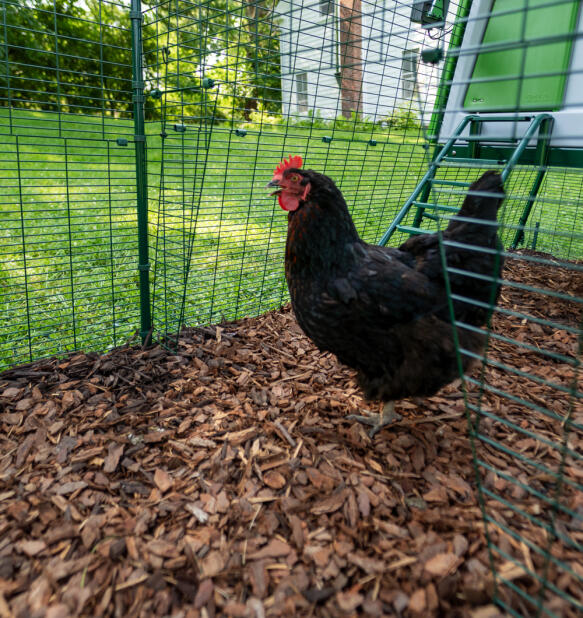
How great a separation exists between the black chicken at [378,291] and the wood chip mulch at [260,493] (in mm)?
350

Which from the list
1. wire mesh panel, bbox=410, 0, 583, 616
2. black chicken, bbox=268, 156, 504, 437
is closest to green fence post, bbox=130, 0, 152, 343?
black chicken, bbox=268, 156, 504, 437

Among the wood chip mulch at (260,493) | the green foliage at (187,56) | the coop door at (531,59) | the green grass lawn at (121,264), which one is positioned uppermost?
the coop door at (531,59)

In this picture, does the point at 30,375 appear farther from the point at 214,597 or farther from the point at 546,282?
the point at 546,282

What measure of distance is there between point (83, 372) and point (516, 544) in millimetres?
2632

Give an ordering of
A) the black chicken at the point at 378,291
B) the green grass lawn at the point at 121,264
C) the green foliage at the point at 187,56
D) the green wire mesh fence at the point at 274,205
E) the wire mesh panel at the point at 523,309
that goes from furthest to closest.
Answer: the green grass lawn at the point at 121,264, the green foliage at the point at 187,56, the black chicken at the point at 378,291, the green wire mesh fence at the point at 274,205, the wire mesh panel at the point at 523,309

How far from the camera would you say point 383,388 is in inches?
86.5

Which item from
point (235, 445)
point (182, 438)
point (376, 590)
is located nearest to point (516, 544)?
point (376, 590)

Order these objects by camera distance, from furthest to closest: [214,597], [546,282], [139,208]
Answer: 1. [546,282]
2. [139,208]
3. [214,597]

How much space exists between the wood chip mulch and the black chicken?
1.15 feet

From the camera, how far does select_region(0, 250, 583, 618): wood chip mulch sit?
4.72 feet

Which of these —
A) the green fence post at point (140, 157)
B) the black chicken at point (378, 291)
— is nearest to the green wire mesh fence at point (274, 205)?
the green fence post at point (140, 157)

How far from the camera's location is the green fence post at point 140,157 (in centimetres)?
251

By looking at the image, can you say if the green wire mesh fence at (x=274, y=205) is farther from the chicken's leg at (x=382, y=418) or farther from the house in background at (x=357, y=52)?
the chicken's leg at (x=382, y=418)

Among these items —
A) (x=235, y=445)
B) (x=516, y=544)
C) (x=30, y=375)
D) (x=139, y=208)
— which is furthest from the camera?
(x=139, y=208)
